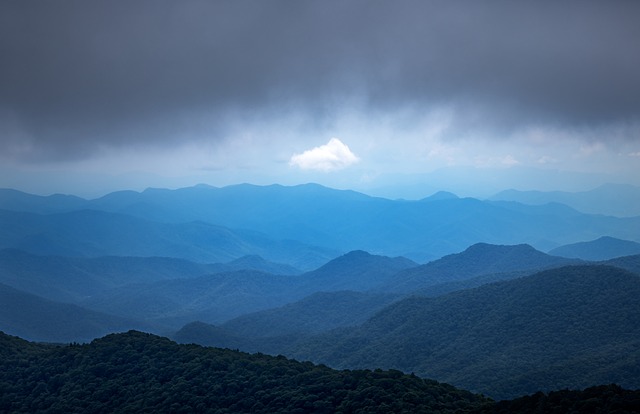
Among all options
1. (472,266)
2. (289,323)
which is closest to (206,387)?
(289,323)

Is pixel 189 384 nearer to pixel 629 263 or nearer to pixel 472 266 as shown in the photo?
pixel 629 263

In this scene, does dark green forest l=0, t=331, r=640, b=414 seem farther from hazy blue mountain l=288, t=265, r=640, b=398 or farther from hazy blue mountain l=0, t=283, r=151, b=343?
hazy blue mountain l=0, t=283, r=151, b=343

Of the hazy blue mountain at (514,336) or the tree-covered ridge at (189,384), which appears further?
the hazy blue mountain at (514,336)

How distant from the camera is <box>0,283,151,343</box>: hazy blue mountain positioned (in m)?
159

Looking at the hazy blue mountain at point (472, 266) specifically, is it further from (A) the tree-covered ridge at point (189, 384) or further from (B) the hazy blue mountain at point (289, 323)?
(A) the tree-covered ridge at point (189, 384)

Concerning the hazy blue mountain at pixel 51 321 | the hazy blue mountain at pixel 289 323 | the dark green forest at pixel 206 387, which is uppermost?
the hazy blue mountain at pixel 51 321

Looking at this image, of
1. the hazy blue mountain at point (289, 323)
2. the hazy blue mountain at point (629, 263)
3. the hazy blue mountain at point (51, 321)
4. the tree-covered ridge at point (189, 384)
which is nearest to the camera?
the tree-covered ridge at point (189, 384)

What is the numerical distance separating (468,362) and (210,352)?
46688 millimetres

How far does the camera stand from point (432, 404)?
1528 inches

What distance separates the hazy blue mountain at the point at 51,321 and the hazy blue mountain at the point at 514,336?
7250 cm

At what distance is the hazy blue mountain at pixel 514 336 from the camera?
2726 inches

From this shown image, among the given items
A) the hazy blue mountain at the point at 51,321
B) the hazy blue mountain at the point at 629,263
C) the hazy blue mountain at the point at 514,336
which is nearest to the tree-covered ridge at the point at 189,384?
the hazy blue mountain at the point at 514,336

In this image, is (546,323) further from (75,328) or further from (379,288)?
(75,328)

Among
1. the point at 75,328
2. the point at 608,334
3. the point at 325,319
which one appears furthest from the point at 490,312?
the point at 75,328
